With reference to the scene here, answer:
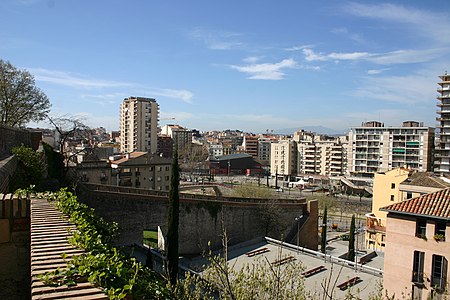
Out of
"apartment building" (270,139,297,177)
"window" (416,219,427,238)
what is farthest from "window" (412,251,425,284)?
"apartment building" (270,139,297,177)

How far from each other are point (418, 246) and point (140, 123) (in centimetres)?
7225

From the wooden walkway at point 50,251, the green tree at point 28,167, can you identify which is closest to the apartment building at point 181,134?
the green tree at point 28,167

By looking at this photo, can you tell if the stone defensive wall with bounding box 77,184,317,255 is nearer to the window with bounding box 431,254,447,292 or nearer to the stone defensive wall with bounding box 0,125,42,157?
the stone defensive wall with bounding box 0,125,42,157

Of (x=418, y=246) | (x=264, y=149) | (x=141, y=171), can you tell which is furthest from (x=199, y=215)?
(x=264, y=149)

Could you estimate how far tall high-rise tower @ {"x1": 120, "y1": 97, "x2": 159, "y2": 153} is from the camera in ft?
263

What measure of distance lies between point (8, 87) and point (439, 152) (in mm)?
56513

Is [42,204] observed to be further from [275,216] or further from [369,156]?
[369,156]

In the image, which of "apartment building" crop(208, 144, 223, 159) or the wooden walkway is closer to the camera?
the wooden walkway

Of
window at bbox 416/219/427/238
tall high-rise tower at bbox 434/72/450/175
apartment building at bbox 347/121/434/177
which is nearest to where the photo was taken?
window at bbox 416/219/427/238

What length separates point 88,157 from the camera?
114ft

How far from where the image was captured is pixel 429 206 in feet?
44.9

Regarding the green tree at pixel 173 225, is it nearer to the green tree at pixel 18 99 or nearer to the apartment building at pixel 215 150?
the green tree at pixel 18 99

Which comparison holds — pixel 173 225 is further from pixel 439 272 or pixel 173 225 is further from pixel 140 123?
pixel 140 123

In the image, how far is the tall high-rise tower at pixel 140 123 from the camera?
80.3m
